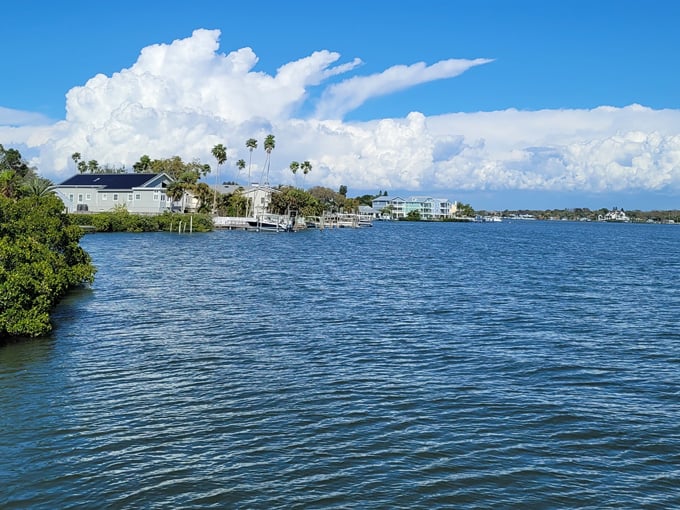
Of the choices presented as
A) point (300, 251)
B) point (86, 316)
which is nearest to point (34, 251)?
point (86, 316)

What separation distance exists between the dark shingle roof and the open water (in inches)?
3131

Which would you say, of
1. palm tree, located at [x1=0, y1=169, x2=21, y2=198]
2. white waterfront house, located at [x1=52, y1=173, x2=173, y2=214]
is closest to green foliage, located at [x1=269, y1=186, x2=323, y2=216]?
white waterfront house, located at [x1=52, y1=173, x2=173, y2=214]

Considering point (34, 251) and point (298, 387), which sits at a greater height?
point (34, 251)

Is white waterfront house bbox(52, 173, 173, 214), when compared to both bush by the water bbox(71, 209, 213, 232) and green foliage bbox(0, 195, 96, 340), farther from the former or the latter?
green foliage bbox(0, 195, 96, 340)

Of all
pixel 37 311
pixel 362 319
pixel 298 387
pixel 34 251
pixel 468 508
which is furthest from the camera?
pixel 362 319

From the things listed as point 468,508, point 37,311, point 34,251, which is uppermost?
point 34,251

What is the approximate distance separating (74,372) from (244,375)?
5085 mm

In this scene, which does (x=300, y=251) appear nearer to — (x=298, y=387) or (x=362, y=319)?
(x=362, y=319)

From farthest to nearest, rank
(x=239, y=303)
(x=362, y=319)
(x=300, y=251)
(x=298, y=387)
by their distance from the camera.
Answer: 1. (x=300, y=251)
2. (x=239, y=303)
3. (x=362, y=319)
4. (x=298, y=387)

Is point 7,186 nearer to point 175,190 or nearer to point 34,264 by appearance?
point 175,190

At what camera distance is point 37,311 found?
23125mm

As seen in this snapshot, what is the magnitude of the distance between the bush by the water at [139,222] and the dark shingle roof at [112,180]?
7955 mm

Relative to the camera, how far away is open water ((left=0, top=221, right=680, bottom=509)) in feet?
39.1

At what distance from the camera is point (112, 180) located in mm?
111062
